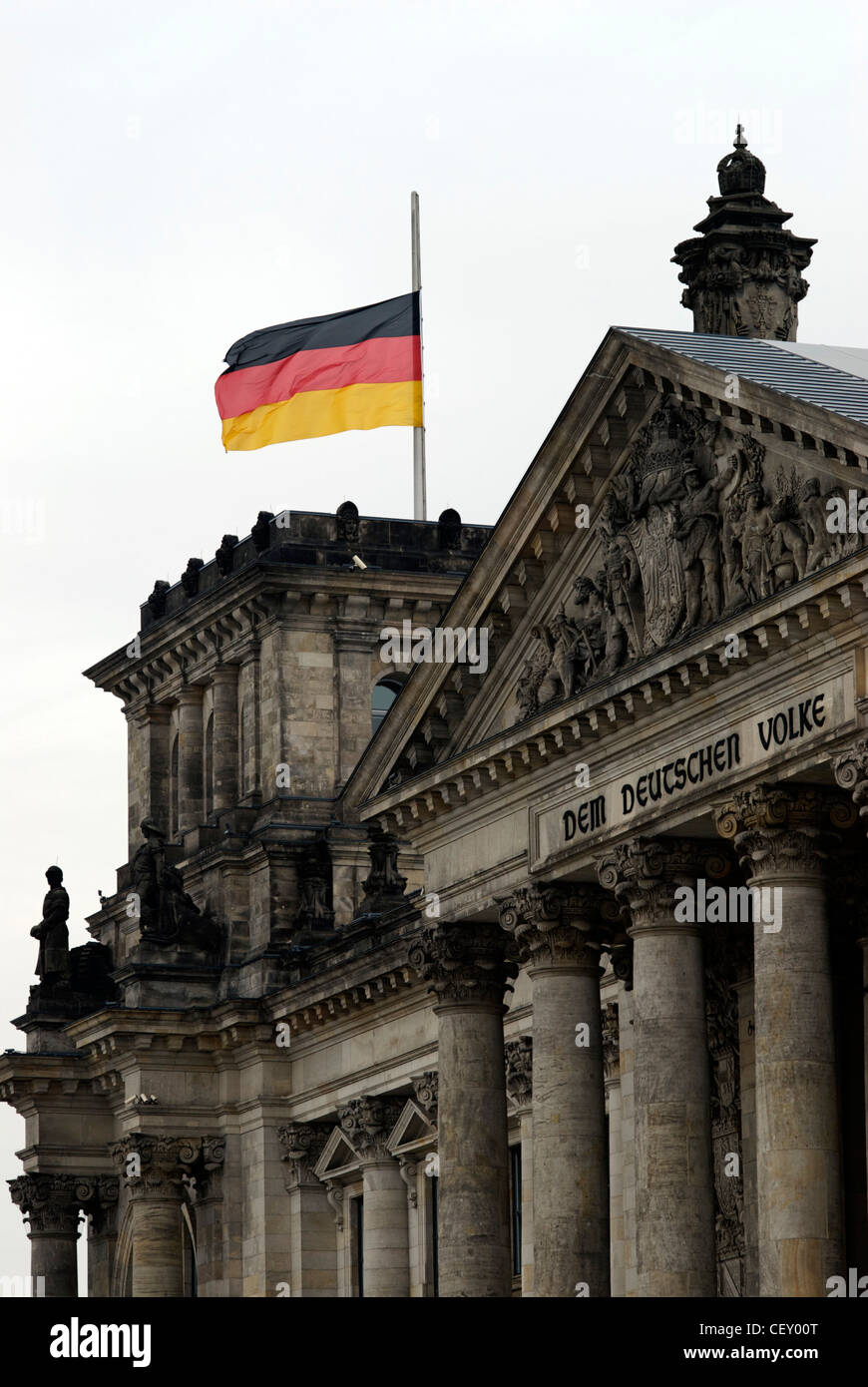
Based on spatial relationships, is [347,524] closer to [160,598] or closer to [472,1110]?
[160,598]

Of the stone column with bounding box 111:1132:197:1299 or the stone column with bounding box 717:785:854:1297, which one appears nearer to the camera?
the stone column with bounding box 717:785:854:1297

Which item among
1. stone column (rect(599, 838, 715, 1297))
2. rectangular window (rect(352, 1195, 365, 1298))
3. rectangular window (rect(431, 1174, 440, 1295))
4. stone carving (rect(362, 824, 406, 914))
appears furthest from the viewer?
stone carving (rect(362, 824, 406, 914))

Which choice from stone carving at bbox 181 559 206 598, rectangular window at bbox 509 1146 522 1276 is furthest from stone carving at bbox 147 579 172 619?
rectangular window at bbox 509 1146 522 1276

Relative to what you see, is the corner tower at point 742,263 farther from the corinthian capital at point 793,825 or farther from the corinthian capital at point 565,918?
the corinthian capital at point 793,825

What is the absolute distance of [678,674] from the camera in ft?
145

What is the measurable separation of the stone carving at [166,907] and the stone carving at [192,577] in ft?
21.2

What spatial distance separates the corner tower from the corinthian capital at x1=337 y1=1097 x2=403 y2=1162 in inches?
637

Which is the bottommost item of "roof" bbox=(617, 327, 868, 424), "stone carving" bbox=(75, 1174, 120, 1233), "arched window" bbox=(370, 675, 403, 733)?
"stone carving" bbox=(75, 1174, 120, 1233)

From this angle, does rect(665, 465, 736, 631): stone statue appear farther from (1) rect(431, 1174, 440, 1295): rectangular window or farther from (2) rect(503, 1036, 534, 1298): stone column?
(1) rect(431, 1174, 440, 1295): rectangular window

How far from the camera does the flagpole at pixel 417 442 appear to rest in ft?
239

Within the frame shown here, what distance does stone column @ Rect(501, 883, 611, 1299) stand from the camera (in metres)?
47.5

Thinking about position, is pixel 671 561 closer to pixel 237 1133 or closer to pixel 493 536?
pixel 493 536

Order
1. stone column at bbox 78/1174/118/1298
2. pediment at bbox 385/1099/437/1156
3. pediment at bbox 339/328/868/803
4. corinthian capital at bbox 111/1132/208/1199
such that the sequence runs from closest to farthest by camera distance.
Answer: pediment at bbox 339/328/868/803, pediment at bbox 385/1099/437/1156, corinthian capital at bbox 111/1132/208/1199, stone column at bbox 78/1174/118/1298
